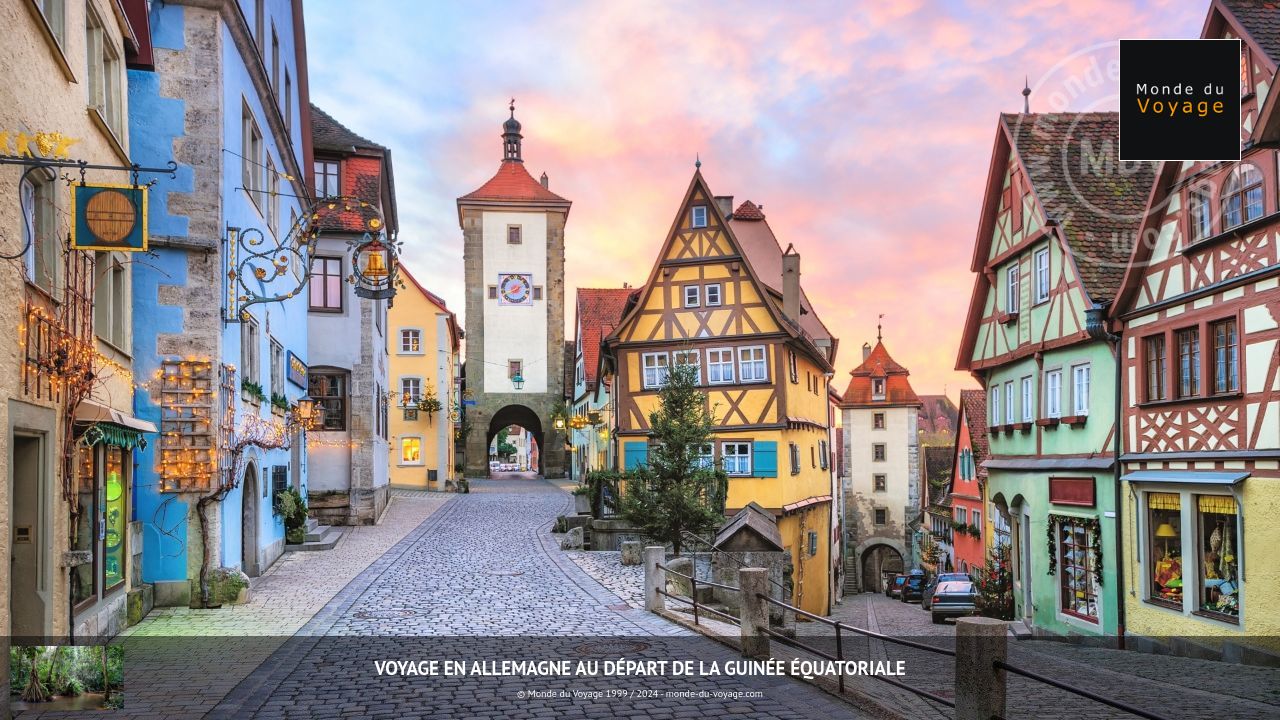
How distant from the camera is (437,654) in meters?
11.1

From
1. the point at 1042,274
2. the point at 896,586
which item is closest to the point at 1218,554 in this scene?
the point at 1042,274

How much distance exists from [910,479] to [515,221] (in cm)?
2551

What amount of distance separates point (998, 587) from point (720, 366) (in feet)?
34.6

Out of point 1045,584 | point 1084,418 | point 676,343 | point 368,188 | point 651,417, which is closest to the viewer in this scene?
point 1084,418

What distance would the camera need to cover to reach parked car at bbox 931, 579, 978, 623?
95.0ft

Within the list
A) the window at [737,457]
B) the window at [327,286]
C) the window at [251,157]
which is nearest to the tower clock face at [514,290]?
the window at [327,286]

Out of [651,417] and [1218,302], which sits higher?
[1218,302]

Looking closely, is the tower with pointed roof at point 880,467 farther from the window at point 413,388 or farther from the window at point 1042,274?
the window at point 1042,274

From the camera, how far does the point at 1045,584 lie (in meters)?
20.5

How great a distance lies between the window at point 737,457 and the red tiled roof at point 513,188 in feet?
99.5

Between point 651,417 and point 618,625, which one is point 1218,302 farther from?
point 651,417

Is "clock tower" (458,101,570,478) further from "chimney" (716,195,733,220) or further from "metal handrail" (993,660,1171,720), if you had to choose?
"metal handrail" (993,660,1171,720)

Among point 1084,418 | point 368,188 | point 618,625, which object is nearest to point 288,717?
point 618,625

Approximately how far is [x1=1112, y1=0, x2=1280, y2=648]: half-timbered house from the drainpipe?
0.43ft
